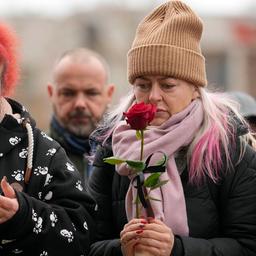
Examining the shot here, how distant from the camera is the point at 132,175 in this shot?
352 cm

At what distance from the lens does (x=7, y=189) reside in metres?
3.13

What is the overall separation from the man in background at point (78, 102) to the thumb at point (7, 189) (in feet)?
6.54

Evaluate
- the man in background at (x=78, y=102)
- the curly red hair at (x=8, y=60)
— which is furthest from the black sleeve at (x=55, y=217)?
the man in background at (x=78, y=102)

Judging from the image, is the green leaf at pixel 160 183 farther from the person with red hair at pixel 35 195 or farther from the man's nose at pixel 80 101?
the man's nose at pixel 80 101

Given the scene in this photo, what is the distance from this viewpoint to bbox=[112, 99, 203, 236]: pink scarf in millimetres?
3443

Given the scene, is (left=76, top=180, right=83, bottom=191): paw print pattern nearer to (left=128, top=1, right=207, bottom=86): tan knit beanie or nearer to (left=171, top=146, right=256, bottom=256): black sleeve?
(left=171, top=146, right=256, bottom=256): black sleeve

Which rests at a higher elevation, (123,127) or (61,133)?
(123,127)

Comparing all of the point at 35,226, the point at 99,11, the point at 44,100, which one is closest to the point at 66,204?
the point at 35,226

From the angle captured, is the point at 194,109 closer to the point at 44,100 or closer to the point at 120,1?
the point at 44,100

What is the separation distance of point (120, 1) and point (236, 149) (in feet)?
133

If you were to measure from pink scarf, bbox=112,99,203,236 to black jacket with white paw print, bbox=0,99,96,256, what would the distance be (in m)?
0.24

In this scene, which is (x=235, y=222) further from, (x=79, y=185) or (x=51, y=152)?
(x=51, y=152)

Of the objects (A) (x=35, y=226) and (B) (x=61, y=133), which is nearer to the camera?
(A) (x=35, y=226)

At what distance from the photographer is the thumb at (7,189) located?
3.12 metres
